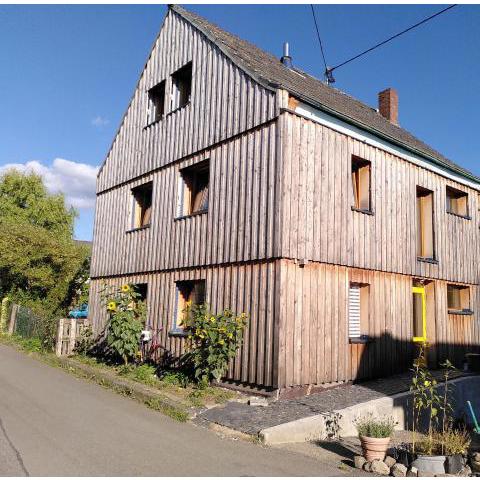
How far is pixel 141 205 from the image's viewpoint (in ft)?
51.5

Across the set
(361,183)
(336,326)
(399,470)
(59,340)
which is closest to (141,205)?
(59,340)

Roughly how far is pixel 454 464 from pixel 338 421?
2388mm

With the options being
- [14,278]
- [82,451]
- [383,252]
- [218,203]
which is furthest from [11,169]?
[82,451]

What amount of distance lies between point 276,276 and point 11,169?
32.0m

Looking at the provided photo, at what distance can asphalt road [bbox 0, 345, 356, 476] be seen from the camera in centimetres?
576

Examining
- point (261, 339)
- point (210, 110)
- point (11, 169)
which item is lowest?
point (261, 339)

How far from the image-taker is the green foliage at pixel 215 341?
385 inches

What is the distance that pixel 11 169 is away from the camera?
117ft

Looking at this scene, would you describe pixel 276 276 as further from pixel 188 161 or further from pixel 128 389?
pixel 188 161

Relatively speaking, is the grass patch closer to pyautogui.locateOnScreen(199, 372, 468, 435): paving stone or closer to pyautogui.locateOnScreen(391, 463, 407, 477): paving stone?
pyautogui.locateOnScreen(199, 372, 468, 435): paving stone

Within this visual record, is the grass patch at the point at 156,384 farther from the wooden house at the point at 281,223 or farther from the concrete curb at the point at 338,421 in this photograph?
the concrete curb at the point at 338,421

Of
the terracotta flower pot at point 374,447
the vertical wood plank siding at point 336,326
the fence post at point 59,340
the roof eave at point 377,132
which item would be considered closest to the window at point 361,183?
the roof eave at point 377,132

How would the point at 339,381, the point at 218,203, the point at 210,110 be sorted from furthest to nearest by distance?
the point at 210,110
the point at 218,203
the point at 339,381

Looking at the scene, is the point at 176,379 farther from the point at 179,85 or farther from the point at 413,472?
the point at 179,85
